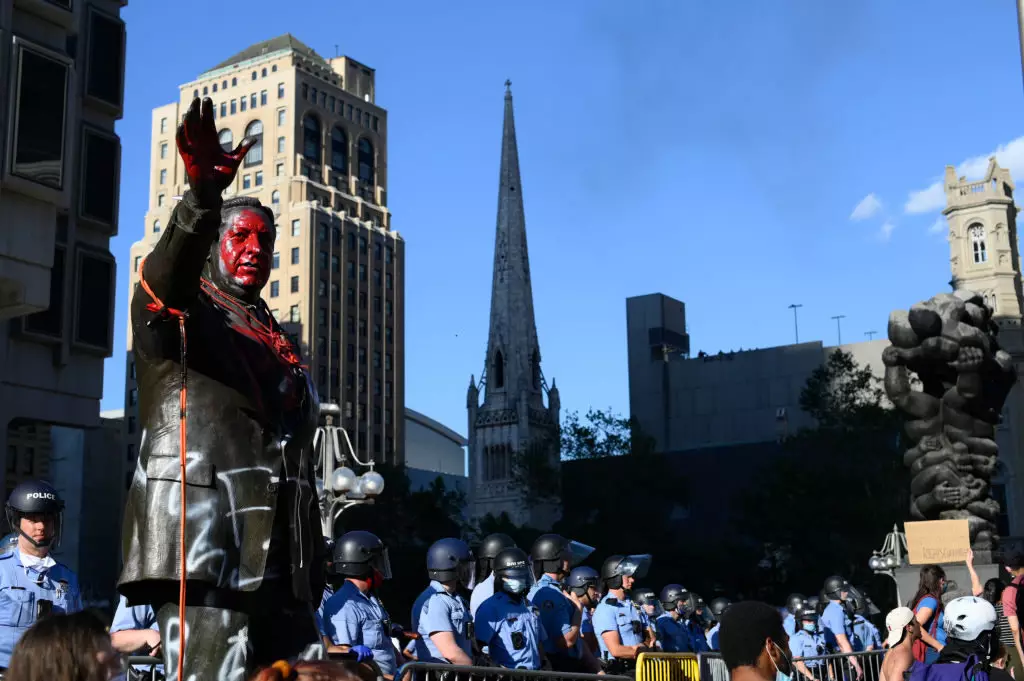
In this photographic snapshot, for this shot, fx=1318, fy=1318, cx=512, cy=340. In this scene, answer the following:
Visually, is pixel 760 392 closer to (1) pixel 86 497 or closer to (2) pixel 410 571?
(2) pixel 410 571

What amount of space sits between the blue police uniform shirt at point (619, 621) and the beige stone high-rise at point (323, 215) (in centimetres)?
9048

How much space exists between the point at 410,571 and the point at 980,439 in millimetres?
39563

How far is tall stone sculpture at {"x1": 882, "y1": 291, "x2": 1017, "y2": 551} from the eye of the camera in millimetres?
17734

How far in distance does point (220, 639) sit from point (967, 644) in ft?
14.4

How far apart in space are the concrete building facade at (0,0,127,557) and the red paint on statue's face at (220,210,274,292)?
19928mm

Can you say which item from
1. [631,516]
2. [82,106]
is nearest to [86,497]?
[82,106]

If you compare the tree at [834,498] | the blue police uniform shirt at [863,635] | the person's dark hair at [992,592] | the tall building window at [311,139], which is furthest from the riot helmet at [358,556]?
the tall building window at [311,139]

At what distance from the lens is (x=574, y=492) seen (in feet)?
216

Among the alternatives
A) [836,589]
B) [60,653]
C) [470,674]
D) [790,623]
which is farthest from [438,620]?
[790,623]

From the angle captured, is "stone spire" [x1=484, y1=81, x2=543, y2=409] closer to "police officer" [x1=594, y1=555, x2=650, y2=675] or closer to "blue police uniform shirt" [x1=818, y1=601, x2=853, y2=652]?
"blue police uniform shirt" [x1=818, y1=601, x2=853, y2=652]

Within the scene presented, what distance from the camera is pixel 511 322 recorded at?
350ft

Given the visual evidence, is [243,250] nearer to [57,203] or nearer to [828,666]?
[828,666]

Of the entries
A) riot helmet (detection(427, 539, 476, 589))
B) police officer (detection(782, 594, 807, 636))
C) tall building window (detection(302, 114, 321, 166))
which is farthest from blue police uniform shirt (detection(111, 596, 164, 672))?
tall building window (detection(302, 114, 321, 166))

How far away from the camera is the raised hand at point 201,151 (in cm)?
414
